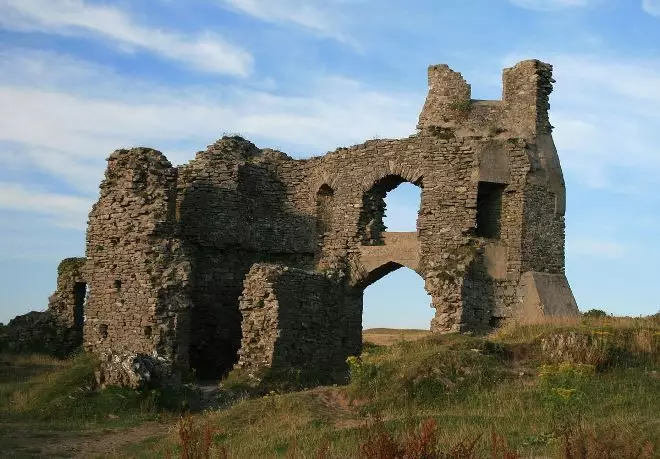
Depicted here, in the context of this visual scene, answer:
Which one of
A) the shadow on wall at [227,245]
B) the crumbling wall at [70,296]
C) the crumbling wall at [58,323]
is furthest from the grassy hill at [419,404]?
the crumbling wall at [70,296]

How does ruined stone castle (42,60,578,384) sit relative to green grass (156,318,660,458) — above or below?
above

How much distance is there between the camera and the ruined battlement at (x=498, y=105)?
2134 cm

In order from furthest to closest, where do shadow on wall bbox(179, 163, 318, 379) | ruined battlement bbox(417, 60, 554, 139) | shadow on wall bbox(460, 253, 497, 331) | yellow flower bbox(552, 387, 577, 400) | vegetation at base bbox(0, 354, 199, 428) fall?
shadow on wall bbox(179, 163, 318, 379), ruined battlement bbox(417, 60, 554, 139), shadow on wall bbox(460, 253, 497, 331), vegetation at base bbox(0, 354, 199, 428), yellow flower bbox(552, 387, 577, 400)

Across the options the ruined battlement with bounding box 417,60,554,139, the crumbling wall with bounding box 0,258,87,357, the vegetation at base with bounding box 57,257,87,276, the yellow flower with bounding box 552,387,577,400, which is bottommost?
the yellow flower with bounding box 552,387,577,400

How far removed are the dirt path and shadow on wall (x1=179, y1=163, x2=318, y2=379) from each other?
7.62 meters

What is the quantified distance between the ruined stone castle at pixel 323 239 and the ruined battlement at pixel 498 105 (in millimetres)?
34

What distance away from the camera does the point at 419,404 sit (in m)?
14.2

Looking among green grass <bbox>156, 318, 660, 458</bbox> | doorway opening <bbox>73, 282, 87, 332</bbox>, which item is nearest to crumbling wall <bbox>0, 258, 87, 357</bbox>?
doorway opening <bbox>73, 282, 87, 332</bbox>

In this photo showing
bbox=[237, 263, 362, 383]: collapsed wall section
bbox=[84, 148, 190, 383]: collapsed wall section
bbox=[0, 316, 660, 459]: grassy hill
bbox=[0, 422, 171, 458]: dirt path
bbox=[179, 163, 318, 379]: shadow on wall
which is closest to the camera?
bbox=[0, 316, 660, 459]: grassy hill

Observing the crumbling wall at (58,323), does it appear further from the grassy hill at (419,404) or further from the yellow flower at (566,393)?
the yellow flower at (566,393)

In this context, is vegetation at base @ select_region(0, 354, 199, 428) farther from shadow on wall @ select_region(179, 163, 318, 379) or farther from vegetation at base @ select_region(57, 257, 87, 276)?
vegetation at base @ select_region(57, 257, 87, 276)

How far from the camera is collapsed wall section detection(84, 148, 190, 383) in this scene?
19.8 m

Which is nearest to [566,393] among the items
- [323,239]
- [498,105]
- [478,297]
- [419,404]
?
[419,404]

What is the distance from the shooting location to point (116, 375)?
1611 cm
